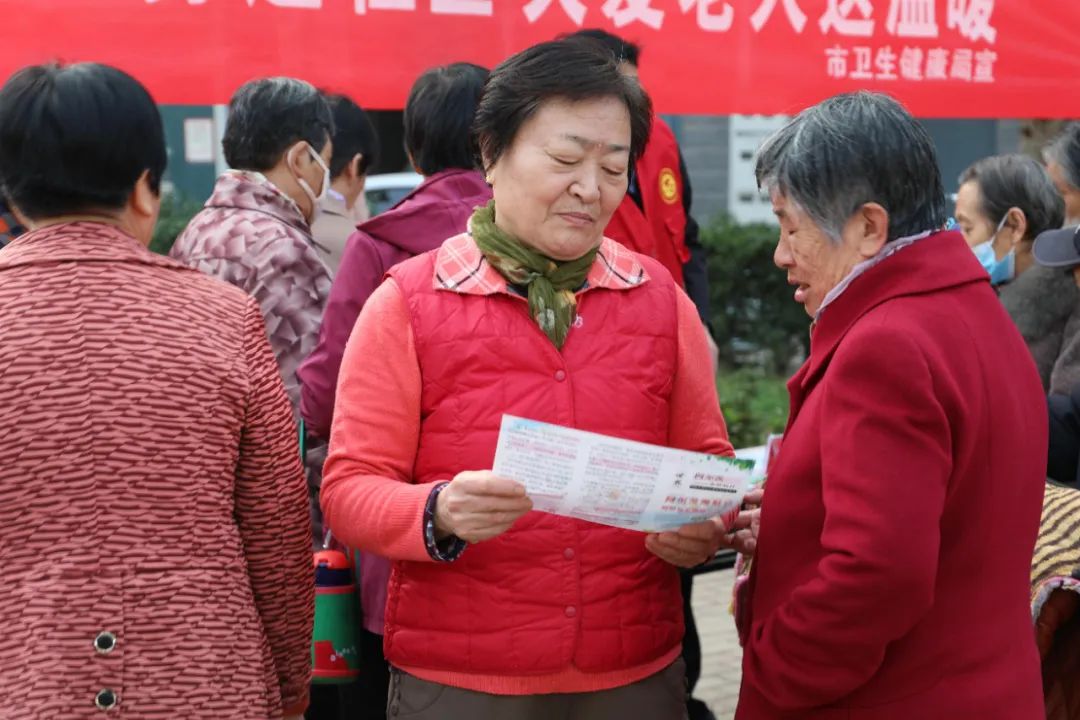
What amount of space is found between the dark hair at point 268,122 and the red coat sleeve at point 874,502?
2.04 metres

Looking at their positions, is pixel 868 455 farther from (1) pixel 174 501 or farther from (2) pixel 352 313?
(2) pixel 352 313

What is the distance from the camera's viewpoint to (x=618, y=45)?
12.0 ft

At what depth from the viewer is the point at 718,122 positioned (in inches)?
466

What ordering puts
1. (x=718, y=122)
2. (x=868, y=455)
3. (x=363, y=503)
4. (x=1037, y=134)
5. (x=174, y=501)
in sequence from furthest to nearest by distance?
(x=718, y=122)
(x=1037, y=134)
(x=363, y=503)
(x=174, y=501)
(x=868, y=455)

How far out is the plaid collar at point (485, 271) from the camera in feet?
7.36

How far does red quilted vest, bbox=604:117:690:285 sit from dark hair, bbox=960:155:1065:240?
1.07m

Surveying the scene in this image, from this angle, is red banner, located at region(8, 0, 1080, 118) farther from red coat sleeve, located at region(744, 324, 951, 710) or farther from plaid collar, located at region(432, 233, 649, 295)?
red coat sleeve, located at region(744, 324, 951, 710)

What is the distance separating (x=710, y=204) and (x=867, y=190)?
1010 cm

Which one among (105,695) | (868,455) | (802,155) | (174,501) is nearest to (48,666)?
(105,695)

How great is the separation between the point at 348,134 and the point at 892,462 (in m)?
2.89

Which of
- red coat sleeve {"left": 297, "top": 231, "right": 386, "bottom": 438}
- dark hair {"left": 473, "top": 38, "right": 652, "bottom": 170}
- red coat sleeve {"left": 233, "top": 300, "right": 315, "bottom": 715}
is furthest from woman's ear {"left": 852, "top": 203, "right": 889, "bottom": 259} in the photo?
red coat sleeve {"left": 297, "top": 231, "right": 386, "bottom": 438}

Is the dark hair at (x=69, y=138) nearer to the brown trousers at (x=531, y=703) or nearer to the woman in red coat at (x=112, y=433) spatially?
the woman in red coat at (x=112, y=433)

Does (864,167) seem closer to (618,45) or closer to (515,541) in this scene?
(515,541)

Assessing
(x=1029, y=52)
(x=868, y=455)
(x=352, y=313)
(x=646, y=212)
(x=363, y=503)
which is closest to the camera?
(x=868, y=455)
